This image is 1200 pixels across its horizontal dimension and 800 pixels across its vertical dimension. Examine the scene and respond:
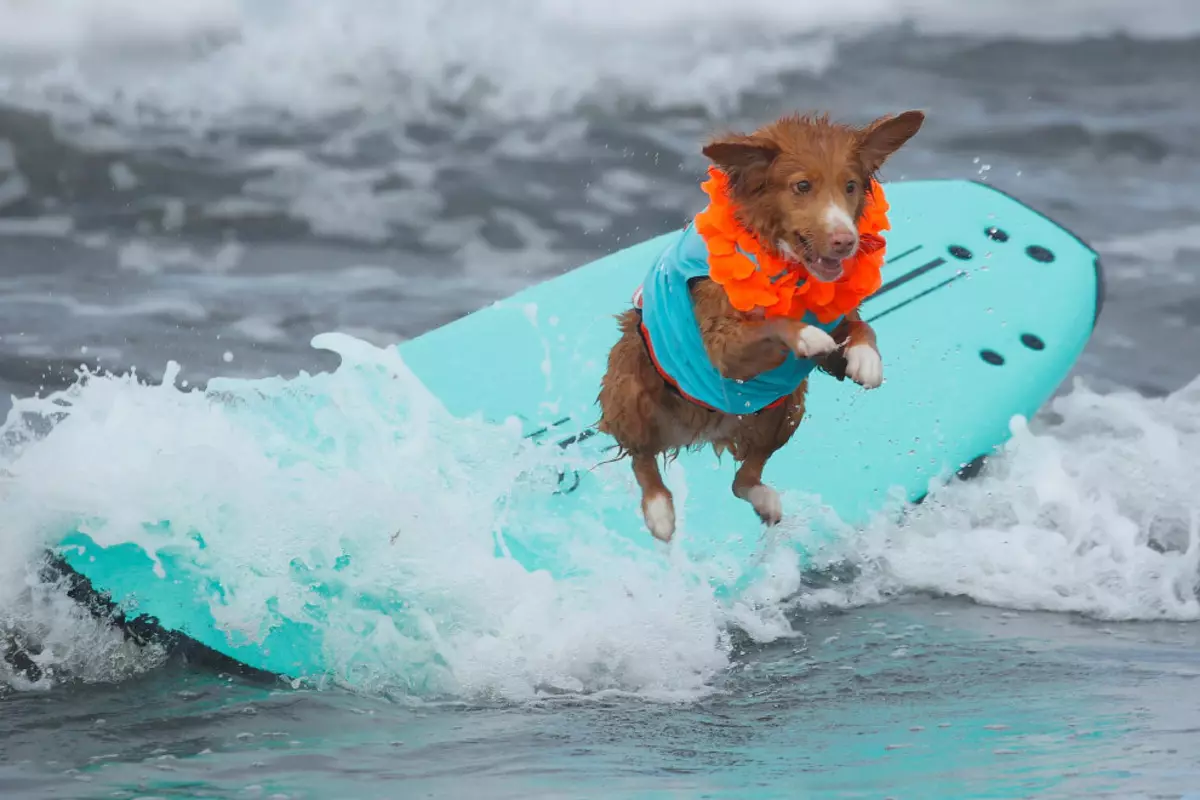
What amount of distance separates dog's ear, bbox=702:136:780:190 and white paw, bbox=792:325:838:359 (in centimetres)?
28

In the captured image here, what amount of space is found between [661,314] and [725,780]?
2.94 ft

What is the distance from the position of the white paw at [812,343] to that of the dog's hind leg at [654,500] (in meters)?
0.61

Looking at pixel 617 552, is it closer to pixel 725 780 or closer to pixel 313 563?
pixel 313 563

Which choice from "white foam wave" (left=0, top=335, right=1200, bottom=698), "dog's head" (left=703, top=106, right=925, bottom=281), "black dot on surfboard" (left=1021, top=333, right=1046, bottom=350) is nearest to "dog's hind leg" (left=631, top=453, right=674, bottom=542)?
"white foam wave" (left=0, top=335, right=1200, bottom=698)

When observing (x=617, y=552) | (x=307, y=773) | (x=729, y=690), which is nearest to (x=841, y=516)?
(x=617, y=552)

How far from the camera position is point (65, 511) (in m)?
3.34

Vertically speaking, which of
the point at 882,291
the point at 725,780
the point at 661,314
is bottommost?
the point at 725,780

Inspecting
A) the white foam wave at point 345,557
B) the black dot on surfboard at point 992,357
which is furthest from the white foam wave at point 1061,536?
the white foam wave at point 345,557

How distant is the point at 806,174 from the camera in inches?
95.7

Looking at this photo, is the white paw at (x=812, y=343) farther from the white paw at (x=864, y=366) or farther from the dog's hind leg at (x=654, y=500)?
the dog's hind leg at (x=654, y=500)

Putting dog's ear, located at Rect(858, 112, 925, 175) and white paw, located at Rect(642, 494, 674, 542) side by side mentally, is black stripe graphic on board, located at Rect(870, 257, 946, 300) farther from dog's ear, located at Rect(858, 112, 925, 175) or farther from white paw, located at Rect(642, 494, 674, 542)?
dog's ear, located at Rect(858, 112, 925, 175)

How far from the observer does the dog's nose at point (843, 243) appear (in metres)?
2.35

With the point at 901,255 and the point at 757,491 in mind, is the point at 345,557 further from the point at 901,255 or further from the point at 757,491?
the point at 901,255

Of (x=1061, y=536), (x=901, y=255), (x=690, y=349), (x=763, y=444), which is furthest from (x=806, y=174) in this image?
(x=901, y=255)
